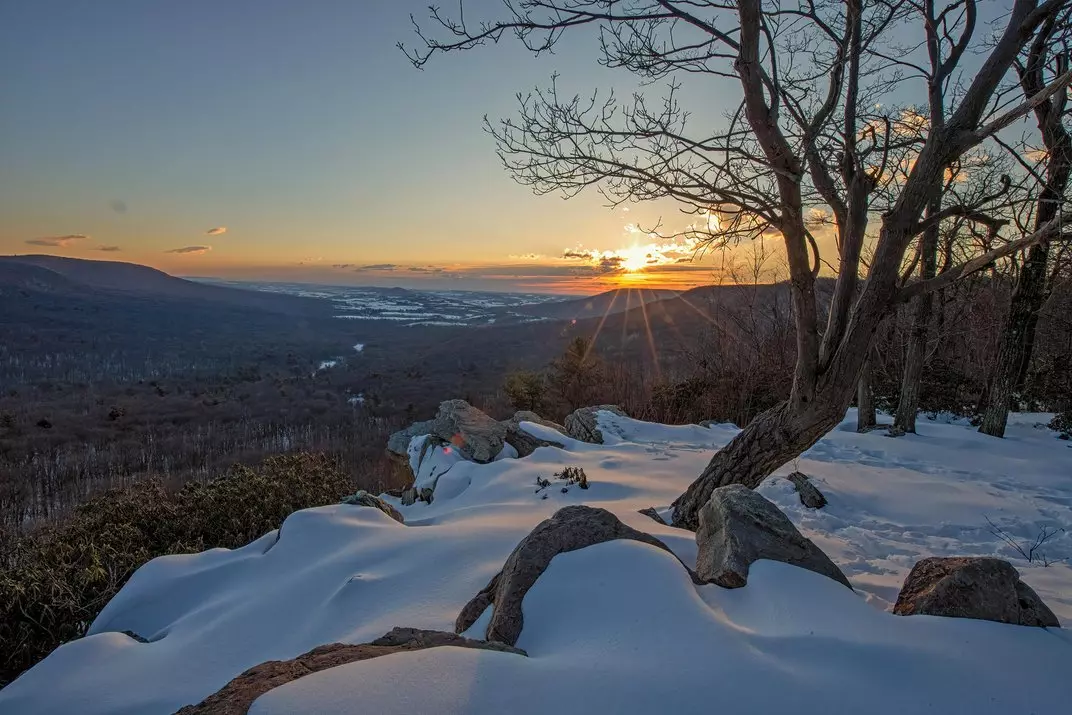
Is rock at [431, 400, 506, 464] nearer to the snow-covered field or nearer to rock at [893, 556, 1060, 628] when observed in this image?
rock at [893, 556, 1060, 628]

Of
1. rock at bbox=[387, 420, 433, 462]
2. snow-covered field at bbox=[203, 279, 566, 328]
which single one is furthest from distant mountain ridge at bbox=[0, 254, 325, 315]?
rock at bbox=[387, 420, 433, 462]

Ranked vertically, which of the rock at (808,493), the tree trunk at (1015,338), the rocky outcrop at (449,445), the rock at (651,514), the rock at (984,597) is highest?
the tree trunk at (1015,338)

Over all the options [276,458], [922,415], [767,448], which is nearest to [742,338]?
[922,415]

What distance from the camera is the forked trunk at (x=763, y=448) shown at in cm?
391

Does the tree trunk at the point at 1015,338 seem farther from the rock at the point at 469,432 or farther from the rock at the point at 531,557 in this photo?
the rock at the point at 531,557

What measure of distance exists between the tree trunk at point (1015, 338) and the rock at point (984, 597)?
790 cm

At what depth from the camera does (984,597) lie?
2.25 meters

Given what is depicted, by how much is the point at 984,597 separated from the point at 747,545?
1011mm

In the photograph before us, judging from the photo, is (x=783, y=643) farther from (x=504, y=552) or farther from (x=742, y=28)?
(x=742, y=28)

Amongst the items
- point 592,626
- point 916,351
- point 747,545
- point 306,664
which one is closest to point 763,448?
point 747,545

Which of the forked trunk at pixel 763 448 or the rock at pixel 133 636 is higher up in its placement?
the forked trunk at pixel 763 448

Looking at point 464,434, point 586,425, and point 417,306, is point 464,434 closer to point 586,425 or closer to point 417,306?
point 586,425

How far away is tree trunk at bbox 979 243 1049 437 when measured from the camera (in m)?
7.95

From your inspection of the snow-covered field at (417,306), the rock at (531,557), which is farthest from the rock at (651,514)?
the snow-covered field at (417,306)
